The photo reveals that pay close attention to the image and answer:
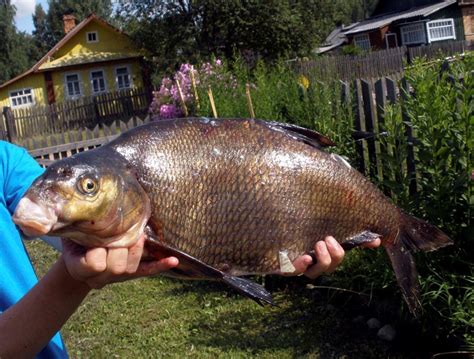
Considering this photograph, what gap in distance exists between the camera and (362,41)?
145ft

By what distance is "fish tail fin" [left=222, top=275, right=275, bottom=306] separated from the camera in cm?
158

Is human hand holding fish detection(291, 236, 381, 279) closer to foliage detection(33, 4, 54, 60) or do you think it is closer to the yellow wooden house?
the yellow wooden house

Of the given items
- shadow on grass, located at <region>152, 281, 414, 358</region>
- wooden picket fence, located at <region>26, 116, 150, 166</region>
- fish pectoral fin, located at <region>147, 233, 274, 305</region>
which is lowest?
shadow on grass, located at <region>152, 281, 414, 358</region>

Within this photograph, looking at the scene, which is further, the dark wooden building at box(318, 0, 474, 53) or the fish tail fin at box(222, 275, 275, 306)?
the dark wooden building at box(318, 0, 474, 53)

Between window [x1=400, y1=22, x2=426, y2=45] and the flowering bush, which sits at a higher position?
window [x1=400, y1=22, x2=426, y2=45]

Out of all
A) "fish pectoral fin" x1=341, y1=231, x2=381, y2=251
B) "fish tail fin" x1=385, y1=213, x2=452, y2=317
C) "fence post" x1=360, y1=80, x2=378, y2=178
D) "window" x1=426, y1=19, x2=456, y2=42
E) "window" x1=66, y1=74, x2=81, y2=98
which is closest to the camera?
"fish pectoral fin" x1=341, y1=231, x2=381, y2=251

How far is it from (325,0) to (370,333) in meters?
28.4

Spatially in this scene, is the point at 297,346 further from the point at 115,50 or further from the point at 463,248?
the point at 115,50

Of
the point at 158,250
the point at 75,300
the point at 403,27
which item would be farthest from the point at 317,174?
the point at 403,27

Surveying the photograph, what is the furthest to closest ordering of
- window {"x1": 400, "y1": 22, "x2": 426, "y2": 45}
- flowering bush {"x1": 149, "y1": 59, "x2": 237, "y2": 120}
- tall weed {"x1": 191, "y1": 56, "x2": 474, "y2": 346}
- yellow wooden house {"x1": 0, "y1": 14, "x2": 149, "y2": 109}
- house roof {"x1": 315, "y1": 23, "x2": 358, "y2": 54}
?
1. house roof {"x1": 315, "y1": 23, "x2": 358, "y2": 54}
2. window {"x1": 400, "y1": 22, "x2": 426, "y2": 45}
3. yellow wooden house {"x1": 0, "y1": 14, "x2": 149, "y2": 109}
4. flowering bush {"x1": 149, "y1": 59, "x2": 237, "y2": 120}
5. tall weed {"x1": 191, "y1": 56, "x2": 474, "y2": 346}

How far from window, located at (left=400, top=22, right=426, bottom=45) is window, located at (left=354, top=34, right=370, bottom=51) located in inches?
115

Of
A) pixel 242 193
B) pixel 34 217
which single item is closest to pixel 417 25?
pixel 242 193

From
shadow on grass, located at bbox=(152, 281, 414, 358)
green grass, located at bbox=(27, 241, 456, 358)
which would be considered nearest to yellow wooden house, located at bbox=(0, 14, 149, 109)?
green grass, located at bbox=(27, 241, 456, 358)

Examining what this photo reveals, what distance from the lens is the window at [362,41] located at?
141ft
